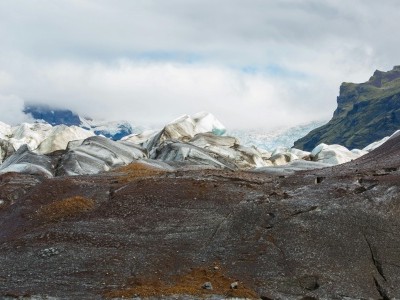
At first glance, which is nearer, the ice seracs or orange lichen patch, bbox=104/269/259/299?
orange lichen patch, bbox=104/269/259/299

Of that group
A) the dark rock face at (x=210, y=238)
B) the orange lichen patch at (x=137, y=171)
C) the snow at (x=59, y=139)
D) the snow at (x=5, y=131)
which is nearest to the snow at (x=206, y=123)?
the snow at (x=59, y=139)

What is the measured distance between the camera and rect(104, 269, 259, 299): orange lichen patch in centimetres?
2741

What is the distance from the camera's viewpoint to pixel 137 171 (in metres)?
52.4

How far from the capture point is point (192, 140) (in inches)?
4178

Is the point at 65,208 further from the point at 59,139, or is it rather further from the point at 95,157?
the point at 59,139

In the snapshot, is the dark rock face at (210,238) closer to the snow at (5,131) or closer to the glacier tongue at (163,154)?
the glacier tongue at (163,154)

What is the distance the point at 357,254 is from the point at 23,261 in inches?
685

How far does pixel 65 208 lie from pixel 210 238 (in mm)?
10029

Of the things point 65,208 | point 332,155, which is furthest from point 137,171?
point 332,155

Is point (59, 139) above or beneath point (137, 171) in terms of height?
beneath

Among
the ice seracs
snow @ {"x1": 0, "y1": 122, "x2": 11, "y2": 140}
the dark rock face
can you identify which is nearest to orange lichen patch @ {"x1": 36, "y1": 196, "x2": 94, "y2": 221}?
the dark rock face

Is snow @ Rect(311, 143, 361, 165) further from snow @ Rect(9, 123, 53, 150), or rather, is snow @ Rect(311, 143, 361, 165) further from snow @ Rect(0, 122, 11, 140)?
snow @ Rect(0, 122, 11, 140)

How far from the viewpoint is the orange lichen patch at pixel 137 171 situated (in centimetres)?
4556

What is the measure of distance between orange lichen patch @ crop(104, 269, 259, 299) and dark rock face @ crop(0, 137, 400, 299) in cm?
5
